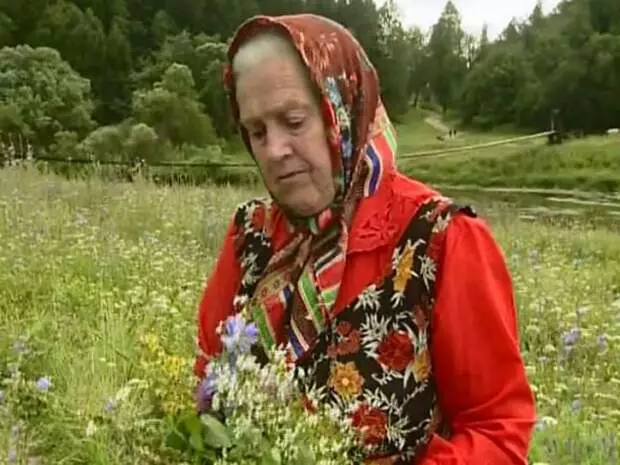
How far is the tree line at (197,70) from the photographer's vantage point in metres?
30.3

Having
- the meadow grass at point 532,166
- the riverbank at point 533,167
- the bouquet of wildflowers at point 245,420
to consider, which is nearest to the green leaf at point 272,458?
the bouquet of wildflowers at point 245,420

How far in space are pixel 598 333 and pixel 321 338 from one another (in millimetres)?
3362

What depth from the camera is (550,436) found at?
340 cm

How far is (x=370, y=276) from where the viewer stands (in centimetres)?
178

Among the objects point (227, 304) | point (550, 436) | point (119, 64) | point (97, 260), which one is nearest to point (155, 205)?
point (97, 260)

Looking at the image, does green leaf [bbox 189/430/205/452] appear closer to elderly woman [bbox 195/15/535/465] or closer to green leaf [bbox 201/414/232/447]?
green leaf [bbox 201/414/232/447]

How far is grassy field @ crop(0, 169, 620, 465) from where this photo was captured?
242 centimetres

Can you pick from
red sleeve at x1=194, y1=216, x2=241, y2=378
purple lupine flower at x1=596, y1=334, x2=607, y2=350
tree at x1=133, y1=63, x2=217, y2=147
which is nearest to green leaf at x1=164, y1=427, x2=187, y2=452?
red sleeve at x1=194, y1=216, x2=241, y2=378

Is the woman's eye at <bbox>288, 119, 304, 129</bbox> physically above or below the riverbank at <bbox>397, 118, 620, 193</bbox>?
above

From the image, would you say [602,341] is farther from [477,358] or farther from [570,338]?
[477,358]

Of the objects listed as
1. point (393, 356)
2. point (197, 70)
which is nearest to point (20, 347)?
point (393, 356)

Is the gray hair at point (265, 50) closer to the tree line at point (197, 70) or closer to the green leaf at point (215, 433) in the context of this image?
the green leaf at point (215, 433)

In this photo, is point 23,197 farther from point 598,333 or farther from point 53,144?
point 53,144

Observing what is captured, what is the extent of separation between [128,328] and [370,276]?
8.31ft
